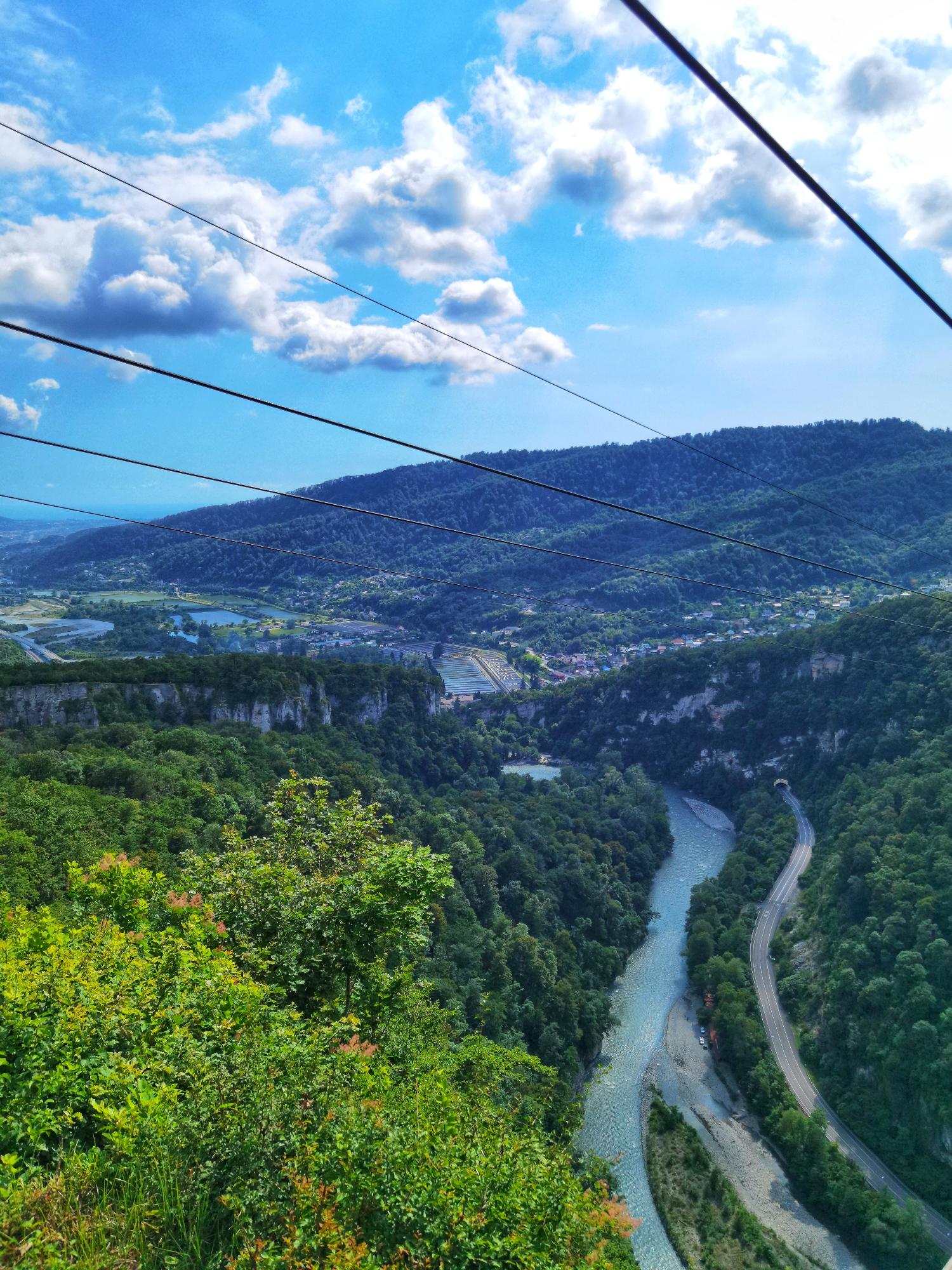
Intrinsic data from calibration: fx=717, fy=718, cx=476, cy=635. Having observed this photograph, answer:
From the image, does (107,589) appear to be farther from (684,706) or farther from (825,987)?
(825,987)

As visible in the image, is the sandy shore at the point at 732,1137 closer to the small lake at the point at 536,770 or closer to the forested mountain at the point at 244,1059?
the forested mountain at the point at 244,1059

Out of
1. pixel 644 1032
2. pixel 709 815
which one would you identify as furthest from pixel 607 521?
pixel 644 1032

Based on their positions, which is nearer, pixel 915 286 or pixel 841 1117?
pixel 915 286

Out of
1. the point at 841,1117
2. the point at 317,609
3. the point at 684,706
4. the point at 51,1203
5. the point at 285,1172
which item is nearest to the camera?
the point at 51,1203

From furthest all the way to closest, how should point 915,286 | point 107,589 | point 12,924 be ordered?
point 107,589
point 12,924
point 915,286

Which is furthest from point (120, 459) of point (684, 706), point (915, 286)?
point (684, 706)

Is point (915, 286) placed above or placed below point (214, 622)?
above
